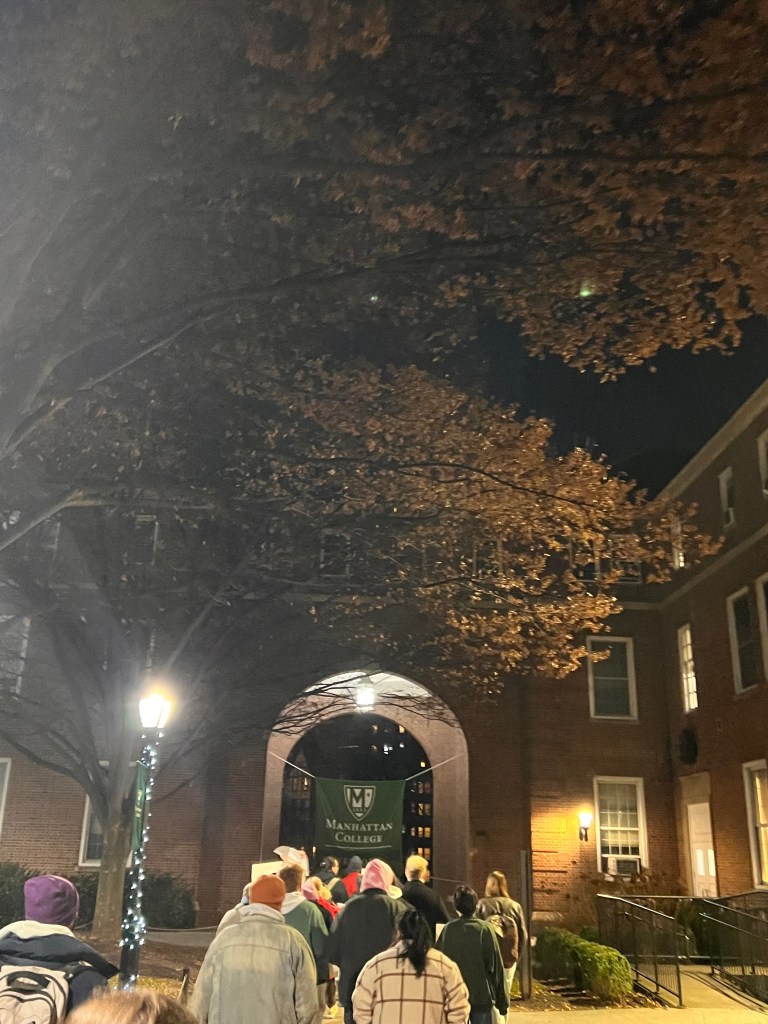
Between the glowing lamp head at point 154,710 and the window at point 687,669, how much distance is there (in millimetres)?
14566

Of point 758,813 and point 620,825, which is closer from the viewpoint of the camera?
point 758,813

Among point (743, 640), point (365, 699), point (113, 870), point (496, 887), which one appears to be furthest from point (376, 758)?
point (496, 887)

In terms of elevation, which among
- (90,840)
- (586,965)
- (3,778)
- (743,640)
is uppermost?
(743,640)

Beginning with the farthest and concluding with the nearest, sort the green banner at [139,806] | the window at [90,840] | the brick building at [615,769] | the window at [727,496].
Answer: the window at [90,840] < the window at [727,496] < the brick building at [615,769] < the green banner at [139,806]

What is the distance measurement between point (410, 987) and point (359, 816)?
1587cm

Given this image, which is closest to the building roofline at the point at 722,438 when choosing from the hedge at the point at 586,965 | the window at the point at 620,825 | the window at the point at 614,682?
the window at the point at 614,682

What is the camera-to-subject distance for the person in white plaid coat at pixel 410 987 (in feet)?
13.7

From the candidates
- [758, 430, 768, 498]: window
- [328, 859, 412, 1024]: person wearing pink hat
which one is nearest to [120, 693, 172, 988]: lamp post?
[328, 859, 412, 1024]: person wearing pink hat

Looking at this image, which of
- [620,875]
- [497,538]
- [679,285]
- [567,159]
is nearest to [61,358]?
[567,159]

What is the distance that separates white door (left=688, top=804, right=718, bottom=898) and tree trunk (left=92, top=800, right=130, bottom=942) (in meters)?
12.3

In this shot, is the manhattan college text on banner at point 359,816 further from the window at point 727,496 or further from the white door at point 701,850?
the window at point 727,496

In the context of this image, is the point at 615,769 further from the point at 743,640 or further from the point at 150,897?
the point at 150,897

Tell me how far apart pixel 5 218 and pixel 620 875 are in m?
18.6

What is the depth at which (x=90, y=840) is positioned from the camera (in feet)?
66.0
